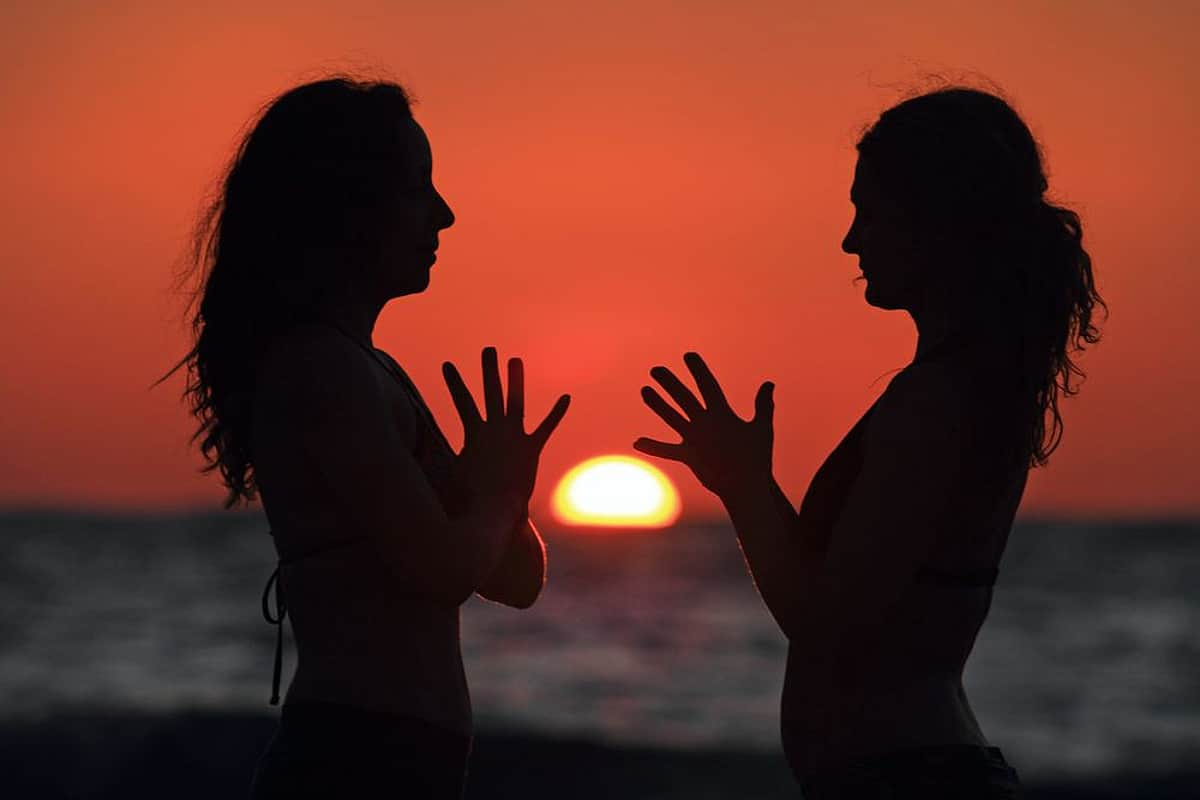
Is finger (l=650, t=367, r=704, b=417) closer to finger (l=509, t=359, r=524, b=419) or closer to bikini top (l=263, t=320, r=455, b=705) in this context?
finger (l=509, t=359, r=524, b=419)

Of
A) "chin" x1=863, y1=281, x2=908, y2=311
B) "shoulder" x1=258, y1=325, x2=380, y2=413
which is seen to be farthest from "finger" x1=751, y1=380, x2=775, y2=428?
"shoulder" x1=258, y1=325, x2=380, y2=413

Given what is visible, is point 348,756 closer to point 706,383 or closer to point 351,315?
point 351,315

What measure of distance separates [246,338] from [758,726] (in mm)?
22367

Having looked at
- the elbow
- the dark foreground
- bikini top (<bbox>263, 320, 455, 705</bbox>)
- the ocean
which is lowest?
the elbow

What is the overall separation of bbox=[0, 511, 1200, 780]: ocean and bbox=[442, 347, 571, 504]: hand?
13985mm

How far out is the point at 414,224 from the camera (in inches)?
150

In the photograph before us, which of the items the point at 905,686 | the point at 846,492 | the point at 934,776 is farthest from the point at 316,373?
the point at 934,776

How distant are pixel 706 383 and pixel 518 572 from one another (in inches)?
28.0

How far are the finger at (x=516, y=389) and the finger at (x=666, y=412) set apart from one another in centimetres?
29

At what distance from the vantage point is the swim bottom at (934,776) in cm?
338

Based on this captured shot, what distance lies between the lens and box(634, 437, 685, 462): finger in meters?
3.87

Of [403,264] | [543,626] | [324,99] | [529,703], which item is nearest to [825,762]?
[403,264]

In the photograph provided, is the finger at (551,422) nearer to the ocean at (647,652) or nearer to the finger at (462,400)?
the finger at (462,400)

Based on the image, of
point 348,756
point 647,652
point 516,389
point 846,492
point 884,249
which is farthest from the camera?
point 647,652
